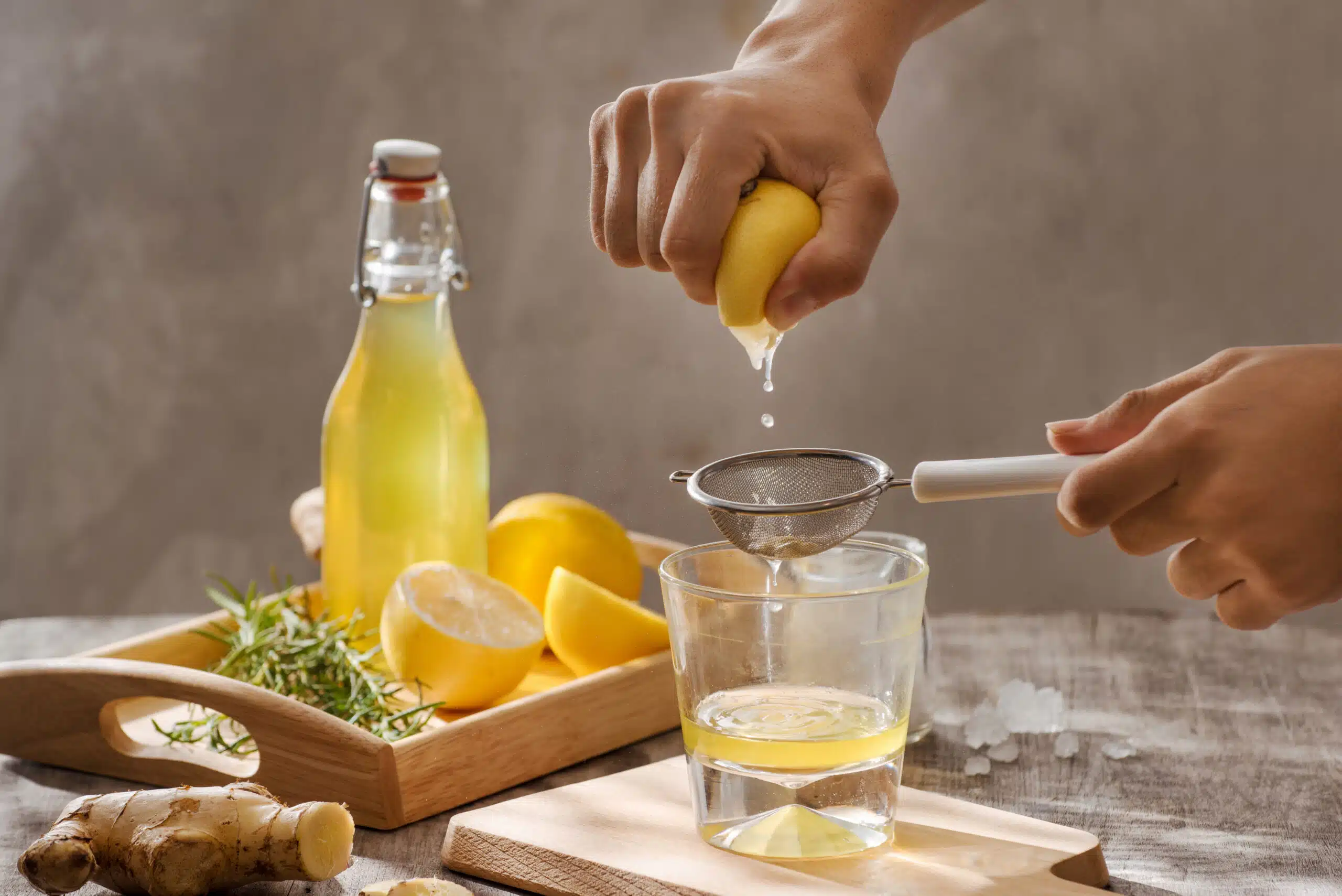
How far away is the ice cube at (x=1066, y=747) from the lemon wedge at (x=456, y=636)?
17.6 inches

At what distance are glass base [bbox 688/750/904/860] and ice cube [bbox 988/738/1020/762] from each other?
23 cm

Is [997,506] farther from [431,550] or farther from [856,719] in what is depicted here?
[856,719]

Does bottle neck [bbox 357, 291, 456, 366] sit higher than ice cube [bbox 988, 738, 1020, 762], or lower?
higher

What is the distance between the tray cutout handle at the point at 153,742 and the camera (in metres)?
1.19

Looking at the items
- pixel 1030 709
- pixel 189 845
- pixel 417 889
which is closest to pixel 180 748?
pixel 189 845

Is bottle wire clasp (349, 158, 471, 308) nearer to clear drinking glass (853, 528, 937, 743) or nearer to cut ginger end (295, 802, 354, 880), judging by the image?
clear drinking glass (853, 528, 937, 743)

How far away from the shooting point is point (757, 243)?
936 mm

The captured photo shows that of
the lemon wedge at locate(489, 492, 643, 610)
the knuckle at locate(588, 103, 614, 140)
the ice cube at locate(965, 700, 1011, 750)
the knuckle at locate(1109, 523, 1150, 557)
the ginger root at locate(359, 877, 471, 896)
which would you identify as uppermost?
the knuckle at locate(588, 103, 614, 140)

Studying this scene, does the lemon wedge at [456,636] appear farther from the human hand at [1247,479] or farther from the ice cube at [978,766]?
the human hand at [1247,479]

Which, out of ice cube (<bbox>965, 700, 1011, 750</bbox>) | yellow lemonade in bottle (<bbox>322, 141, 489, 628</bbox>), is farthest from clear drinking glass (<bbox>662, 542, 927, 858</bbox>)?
yellow lemonade in bottle (<bbox>322, 141, 489, 628</bbox>)

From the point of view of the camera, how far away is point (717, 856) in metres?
1.01

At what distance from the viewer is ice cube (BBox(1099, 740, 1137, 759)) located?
1237 mm

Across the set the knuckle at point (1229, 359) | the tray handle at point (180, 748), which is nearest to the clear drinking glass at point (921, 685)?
the knuckle at point (1229, 359)

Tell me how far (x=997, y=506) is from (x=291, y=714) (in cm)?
179
